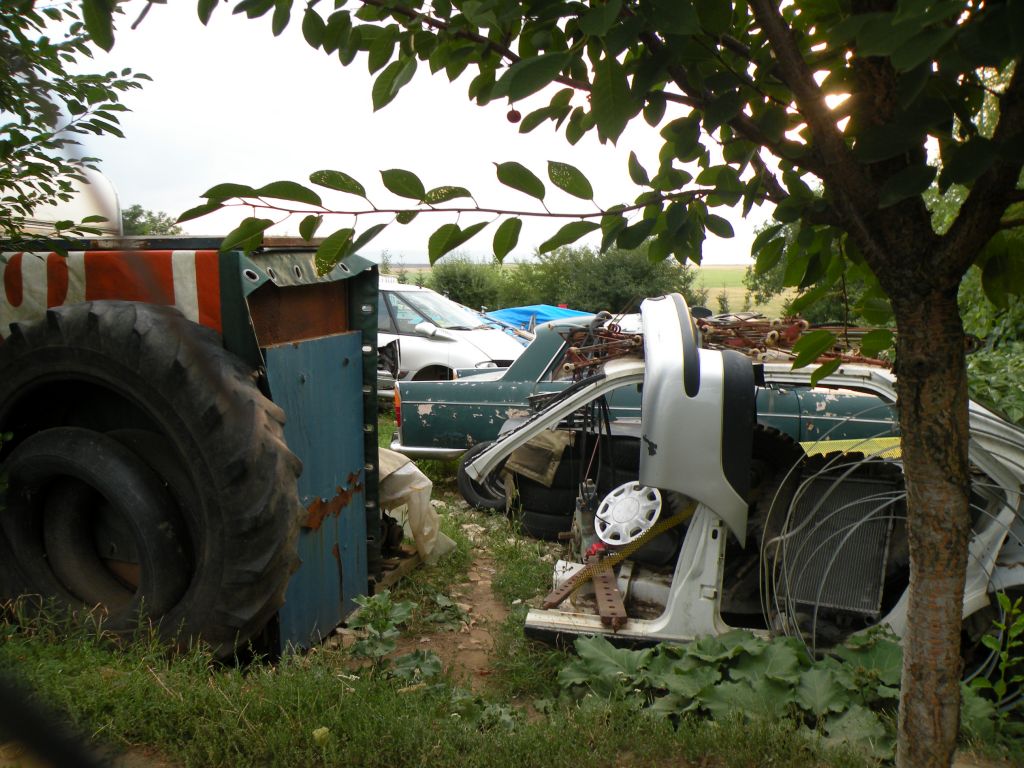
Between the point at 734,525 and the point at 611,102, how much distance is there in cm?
305

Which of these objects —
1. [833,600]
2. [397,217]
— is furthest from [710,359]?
[397,217]

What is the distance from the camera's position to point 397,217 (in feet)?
5.06

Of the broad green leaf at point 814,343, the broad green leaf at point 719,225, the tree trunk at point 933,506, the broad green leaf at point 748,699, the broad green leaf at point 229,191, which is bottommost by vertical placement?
the broad green leaf at point 748,699

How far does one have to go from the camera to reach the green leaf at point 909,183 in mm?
1404

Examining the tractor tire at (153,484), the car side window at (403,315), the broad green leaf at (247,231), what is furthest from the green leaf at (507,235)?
the car side window at (403,315)

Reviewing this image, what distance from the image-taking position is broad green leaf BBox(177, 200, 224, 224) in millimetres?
1490

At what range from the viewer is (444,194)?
59.8 inches

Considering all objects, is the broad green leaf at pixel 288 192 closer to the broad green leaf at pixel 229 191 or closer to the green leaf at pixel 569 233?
the broad green leaf at pixel 229 191

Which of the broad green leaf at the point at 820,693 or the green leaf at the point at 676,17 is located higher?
the green leaf at the point at 676,17

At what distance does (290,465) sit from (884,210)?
2.72 metres

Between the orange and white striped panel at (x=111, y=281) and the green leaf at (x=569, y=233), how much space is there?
2.64 meters

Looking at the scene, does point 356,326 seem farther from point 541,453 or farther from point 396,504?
point 541,453

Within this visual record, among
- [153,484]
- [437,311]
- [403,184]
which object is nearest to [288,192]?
[403,184]

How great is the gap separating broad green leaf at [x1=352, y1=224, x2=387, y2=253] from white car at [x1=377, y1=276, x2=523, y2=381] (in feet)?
33.7
